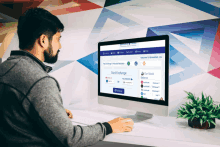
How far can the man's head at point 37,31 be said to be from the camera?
2.84 ft

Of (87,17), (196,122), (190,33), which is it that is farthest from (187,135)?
(87,17)

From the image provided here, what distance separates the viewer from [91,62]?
1748 millimetres

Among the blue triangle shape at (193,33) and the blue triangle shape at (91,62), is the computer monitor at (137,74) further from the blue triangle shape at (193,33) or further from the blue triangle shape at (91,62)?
the blue triangle shape at (193,33)

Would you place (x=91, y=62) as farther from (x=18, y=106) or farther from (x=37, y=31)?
(x=18, y=106)

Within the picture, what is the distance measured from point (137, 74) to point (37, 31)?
74 cm

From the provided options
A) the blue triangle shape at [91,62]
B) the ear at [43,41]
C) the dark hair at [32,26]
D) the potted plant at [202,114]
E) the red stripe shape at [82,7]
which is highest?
the red stripe shape at [82,7]

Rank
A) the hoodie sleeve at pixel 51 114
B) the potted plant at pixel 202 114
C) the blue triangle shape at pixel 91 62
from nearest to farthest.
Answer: the hoodie sleeve at pixel 51 114 < the potted plant at pixel 202 114 < the blue triangle shape at pixel 91 62

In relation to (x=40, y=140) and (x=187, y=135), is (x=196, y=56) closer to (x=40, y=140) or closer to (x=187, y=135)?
(x=187, y=135)

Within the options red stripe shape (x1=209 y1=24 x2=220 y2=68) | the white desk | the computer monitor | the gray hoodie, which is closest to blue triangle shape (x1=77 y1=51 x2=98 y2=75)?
the computer monitor

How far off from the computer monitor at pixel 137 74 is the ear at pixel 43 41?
581 millimetres

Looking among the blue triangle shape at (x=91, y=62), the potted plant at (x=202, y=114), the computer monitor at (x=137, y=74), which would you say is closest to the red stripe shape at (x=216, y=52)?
the potted plant at (x=202, y=114)

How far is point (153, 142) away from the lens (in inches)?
32.8

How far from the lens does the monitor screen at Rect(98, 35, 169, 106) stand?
1053 millimetres

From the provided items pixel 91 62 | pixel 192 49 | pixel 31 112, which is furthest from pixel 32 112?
pixel 192 49
